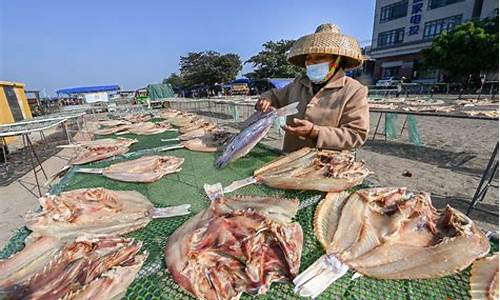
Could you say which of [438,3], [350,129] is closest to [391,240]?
[350,129]

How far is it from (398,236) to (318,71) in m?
1.80

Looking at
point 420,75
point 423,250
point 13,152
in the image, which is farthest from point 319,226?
point 420,75

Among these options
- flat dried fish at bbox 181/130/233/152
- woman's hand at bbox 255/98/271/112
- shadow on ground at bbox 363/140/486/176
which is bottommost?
shadow on ground at bbox 363/140/486/176

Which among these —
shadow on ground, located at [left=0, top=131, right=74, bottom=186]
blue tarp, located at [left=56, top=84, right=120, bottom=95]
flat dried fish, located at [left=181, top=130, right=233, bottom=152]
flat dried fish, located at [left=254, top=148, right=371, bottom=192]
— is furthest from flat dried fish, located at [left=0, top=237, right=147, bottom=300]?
blue tarp, located at [left=56, top=84, right=120, bottom=95]

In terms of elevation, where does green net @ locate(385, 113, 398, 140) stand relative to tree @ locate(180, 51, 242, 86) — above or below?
below

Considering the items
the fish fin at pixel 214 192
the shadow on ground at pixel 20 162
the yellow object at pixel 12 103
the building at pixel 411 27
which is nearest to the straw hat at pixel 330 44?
the fish fin at pixel 214 192

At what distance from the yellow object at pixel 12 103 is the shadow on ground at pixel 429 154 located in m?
15.0

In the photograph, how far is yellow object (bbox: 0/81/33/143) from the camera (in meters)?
10.8

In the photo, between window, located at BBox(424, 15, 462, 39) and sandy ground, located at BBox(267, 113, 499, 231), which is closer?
sandy ground, located at BBox(267, 113, 499, 231)

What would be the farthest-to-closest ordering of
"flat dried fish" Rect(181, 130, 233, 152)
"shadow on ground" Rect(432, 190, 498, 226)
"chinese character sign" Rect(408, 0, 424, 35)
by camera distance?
"chinese character sign" Rect(408, 0, 424, 35)
"shadow on ground" Rect(432, 190, 498, 226)
"flat dried fish" Rect(181, 130, 233, 152)

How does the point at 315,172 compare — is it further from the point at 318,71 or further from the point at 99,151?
the point at 99,151

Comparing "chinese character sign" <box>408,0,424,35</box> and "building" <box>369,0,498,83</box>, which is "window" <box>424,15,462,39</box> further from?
"chinese character sign" <box>408,0,424,35</box>

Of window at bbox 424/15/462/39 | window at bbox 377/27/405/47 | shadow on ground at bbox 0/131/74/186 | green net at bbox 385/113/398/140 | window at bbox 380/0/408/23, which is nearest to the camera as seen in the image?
shadow on ground at bbox 0/131/74/186

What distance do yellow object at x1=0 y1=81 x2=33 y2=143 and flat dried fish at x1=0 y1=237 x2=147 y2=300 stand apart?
12.7 meters
